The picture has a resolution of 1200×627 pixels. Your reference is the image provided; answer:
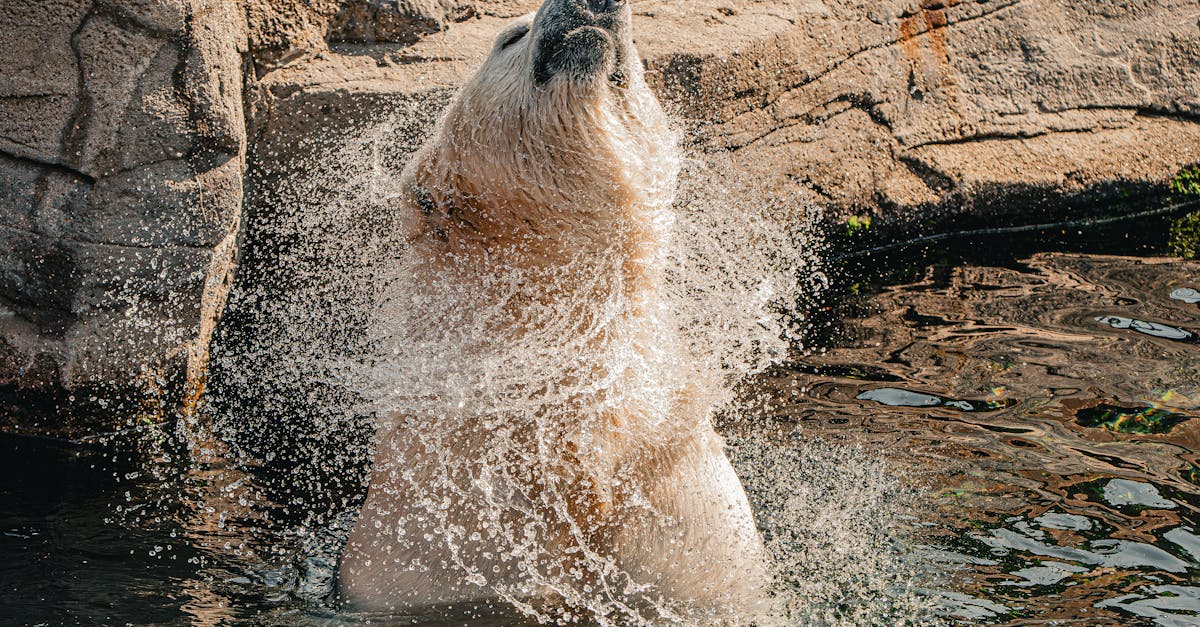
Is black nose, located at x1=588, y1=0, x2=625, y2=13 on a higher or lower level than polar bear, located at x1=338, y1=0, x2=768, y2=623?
higher

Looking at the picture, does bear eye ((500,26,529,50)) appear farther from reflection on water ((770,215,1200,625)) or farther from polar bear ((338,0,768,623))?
reflection on water ((770,215,1200,625))

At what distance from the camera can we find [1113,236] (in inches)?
243

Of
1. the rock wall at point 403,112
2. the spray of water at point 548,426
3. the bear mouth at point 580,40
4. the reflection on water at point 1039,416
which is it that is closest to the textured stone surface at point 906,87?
the rock wall at point 403,112

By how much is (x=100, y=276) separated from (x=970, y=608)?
3.19m

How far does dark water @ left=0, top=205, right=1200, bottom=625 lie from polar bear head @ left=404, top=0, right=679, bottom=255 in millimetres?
1021

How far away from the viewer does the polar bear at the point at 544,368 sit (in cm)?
275

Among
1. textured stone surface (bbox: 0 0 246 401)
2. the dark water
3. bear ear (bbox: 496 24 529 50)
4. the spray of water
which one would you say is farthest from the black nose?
textured stone surface (bbox: 0 0 246 401)

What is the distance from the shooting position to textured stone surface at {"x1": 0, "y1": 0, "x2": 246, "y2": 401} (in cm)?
402

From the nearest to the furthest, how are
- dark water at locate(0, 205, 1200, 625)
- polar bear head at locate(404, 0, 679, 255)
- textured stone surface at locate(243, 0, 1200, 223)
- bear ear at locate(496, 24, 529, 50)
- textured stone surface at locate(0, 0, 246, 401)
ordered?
1. polar bear head at locate(404, 0, 679, 255)
2. dark water at locate(0, 205, 1200, 625)
3. bear ear at locate(496, 24, 529, 50)
4. textured stone surface at locate(0, 0, 246, 401)
5. textured stone surface at locate(243, 0, 1200, 223)

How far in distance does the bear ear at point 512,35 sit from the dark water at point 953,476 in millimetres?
1542

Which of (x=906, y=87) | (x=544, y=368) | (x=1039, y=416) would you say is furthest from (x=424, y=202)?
(x=906, y=87)

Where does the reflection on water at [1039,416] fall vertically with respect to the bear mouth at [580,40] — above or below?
below

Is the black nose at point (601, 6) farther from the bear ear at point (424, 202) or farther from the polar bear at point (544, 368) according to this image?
the bear ear at point (424, 202)

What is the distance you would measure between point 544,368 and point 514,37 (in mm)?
959
